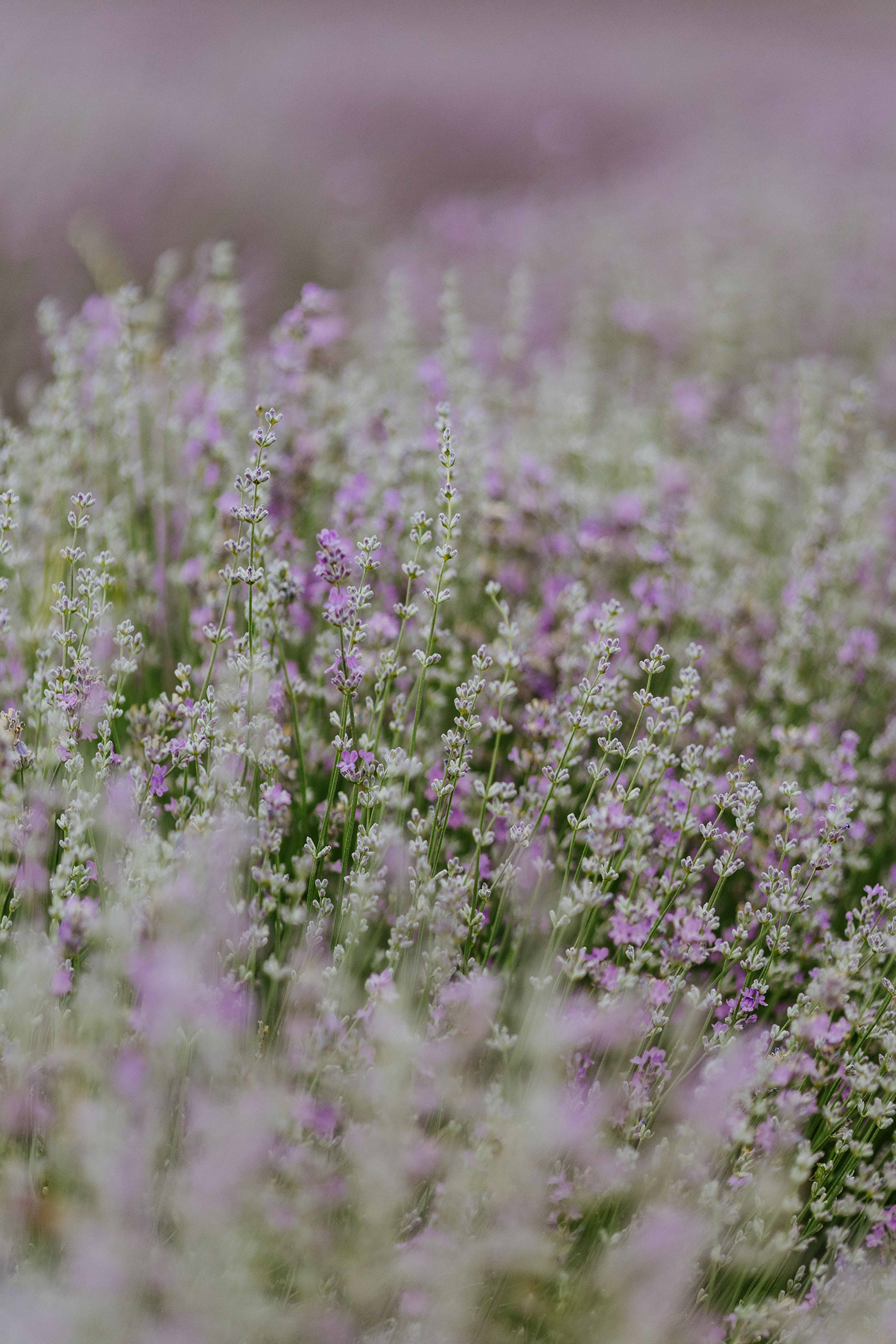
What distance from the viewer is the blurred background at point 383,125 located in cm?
711

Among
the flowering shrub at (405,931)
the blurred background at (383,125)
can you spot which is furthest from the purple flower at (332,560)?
the blurred background at (383,125)

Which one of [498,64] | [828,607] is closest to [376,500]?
[828,607]

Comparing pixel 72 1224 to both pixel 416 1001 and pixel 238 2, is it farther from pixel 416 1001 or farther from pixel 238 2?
pixel 238 2

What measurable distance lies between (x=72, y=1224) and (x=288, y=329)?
1.95 meters

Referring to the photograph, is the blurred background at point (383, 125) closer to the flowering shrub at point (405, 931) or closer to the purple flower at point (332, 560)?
the flowering shrub at point (405, 931)

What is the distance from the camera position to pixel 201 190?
830 cm

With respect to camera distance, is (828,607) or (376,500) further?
(828,607)

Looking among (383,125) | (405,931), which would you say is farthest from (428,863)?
(383,125)

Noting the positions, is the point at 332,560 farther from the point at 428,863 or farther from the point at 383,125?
the point at 383,125

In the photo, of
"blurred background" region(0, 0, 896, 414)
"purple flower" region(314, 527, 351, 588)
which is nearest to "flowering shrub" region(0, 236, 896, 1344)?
"purple flower" region(314, 527, 351, 588)

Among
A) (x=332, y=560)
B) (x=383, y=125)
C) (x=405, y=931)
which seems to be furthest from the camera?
(x=383, y=125)

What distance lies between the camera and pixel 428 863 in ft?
5.33

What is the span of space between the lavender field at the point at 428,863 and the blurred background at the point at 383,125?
1350 millimetres

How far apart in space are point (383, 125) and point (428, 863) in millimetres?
12869
